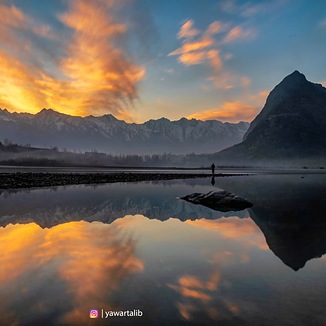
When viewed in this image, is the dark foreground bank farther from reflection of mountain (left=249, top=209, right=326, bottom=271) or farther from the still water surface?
reflection of mountain (left=249, top=209, right=326, bottom=271)

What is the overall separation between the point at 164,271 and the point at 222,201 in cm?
1879

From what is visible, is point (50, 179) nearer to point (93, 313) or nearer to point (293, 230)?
point (293, 230)

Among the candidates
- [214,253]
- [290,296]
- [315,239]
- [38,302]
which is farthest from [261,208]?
[38,302]

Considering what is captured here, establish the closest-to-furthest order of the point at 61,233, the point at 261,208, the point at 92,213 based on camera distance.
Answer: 1. the point at 61,233
2. the point at 92,213
3. the point at 261,208

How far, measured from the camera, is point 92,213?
72.4 ft

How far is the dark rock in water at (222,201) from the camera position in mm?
25809

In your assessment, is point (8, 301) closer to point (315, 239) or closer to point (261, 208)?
point (315, 239)

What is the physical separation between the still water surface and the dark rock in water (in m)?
6.67

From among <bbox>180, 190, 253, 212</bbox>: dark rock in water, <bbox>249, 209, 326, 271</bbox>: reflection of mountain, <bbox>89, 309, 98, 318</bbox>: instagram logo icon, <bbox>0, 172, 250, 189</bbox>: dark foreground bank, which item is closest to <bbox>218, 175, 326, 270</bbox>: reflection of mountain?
<bbox>249, 209, 326, 271</bbox>: reflection of mountain

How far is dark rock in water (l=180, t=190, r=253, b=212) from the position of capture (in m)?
25.8

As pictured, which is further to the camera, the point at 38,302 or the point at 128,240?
the point at 128,240

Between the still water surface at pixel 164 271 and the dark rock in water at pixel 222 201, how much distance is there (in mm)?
6668

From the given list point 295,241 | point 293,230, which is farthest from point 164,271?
point 293,230

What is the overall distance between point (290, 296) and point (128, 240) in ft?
27.1
